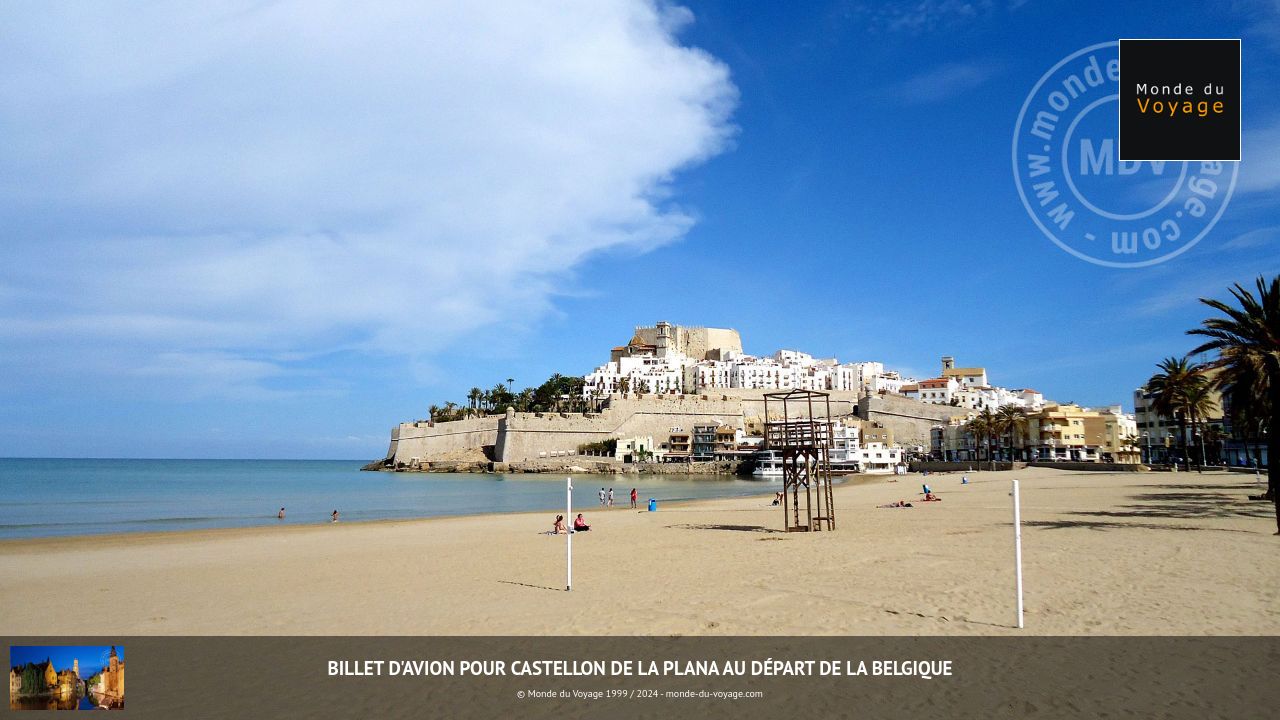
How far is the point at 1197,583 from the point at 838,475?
7209cm

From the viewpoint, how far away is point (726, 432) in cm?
10338

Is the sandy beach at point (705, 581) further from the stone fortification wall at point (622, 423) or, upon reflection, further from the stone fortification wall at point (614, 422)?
the stone fortification wall at point (622, 423)

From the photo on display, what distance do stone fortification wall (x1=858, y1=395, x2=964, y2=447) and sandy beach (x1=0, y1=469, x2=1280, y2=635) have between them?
88053 mm

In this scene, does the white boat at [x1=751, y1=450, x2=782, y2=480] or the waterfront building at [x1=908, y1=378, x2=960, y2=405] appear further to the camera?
the waterfront building at [x1=908, y1=378, x2=960, y2=405]

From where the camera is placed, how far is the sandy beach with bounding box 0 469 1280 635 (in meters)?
8.55

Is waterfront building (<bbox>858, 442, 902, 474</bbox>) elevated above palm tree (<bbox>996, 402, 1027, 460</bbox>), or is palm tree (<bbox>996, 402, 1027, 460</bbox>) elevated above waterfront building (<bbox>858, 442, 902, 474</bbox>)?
palm tree (<bbox>996, 402, 1027, 460</bbox>)

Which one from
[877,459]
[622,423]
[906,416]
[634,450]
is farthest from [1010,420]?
[622,423]

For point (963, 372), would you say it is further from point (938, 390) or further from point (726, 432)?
point (726, 432)

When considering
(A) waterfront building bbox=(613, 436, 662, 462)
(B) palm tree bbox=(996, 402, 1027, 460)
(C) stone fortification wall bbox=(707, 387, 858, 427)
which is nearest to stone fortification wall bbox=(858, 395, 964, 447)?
(C) stone fortification wall bbox=(707, 387, 858, 427)

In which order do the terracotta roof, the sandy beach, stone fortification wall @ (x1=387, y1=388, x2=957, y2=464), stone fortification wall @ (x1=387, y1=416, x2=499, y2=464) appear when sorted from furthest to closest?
the terracotta roof → stone fortification wall @ (x1=387, y1=416, x2=499, y2=464) → stone fortification wall @ (x1=387, y1=388, x2=957, y2=464) → the sandy beach

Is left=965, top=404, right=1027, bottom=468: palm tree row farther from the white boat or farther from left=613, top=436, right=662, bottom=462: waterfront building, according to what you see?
left=613, top=436, right=662, bottom=462: waterfront building
